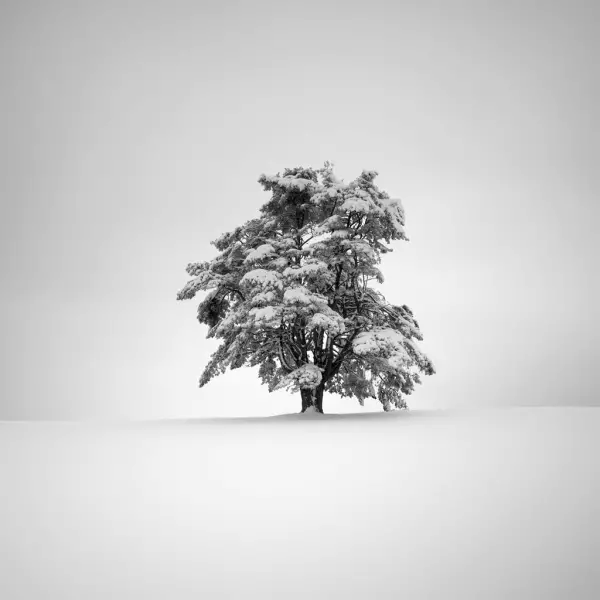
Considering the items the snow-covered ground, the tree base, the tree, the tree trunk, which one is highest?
the tree

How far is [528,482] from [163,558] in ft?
18.7

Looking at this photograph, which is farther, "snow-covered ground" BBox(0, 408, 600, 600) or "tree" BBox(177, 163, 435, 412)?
"tree" BBox(177, 163, 435, 412)

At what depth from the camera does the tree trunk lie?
74.9 feet

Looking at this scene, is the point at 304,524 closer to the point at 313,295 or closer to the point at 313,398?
the point at 313,295

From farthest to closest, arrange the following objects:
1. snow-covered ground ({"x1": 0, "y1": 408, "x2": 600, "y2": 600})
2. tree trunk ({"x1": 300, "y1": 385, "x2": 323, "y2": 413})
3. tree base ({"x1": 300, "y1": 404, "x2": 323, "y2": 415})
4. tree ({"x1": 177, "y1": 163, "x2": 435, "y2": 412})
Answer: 1. tree trunk ({"x1": 300, "y1": 385, "x2": 323, "y2": 413})
2. tree base ({"x1": 300, "y1": 404, "x2": 323, "y2": 415})
3. tree ({"x1": 177, "y1": 163, "x2": 435, "y2": 412})
4. snow-covered ground ({"x1": 0, "y1": 408, "x2": 600, "y2": 600})

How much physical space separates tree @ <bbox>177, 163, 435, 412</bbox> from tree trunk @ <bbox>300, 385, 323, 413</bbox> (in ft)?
0.17

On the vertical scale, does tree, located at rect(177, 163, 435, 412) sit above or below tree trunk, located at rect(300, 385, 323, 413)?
above

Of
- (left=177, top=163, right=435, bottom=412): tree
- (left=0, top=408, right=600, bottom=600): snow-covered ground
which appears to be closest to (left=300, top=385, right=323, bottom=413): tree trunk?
(left=177, top=163, right=435, bottom=412): tree

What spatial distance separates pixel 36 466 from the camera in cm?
933

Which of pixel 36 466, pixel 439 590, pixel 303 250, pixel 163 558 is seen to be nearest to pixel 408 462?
pixel 439 590

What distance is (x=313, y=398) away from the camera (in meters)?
22.9

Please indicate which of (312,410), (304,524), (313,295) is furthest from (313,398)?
(304,524)

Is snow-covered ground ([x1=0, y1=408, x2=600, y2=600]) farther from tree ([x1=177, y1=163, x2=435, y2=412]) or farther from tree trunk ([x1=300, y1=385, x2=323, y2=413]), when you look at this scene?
tree trunk ([x1=300, y1=385, x2=323, y2=413])

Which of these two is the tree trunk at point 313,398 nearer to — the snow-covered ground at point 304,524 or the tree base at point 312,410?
the tree base at point 312,410
